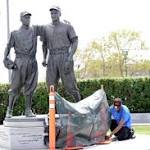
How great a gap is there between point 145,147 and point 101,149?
3.05 feet

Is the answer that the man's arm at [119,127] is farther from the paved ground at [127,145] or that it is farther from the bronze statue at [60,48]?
the bronze statue at [60,48]

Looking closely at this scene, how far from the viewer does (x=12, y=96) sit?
11.2 m

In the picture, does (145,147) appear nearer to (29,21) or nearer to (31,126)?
(31,126)

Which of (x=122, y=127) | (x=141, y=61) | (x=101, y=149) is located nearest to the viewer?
(x=101, y=149)

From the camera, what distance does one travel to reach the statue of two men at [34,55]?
11062mm

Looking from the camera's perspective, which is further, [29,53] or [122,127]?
[122,127]

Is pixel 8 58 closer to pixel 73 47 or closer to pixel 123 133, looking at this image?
pixel 73 47

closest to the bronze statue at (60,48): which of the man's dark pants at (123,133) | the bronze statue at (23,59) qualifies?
the bronze statue at (23,59)

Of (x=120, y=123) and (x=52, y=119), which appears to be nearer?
(x=52, y=119)

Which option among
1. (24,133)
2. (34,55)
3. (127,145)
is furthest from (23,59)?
(127,145)

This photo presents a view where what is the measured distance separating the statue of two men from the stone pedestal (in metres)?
0.46

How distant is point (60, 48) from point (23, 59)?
2.94 feet

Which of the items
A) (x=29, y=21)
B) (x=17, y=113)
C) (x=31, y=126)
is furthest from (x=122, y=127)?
(x=17, y=113)

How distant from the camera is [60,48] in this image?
11.4m
